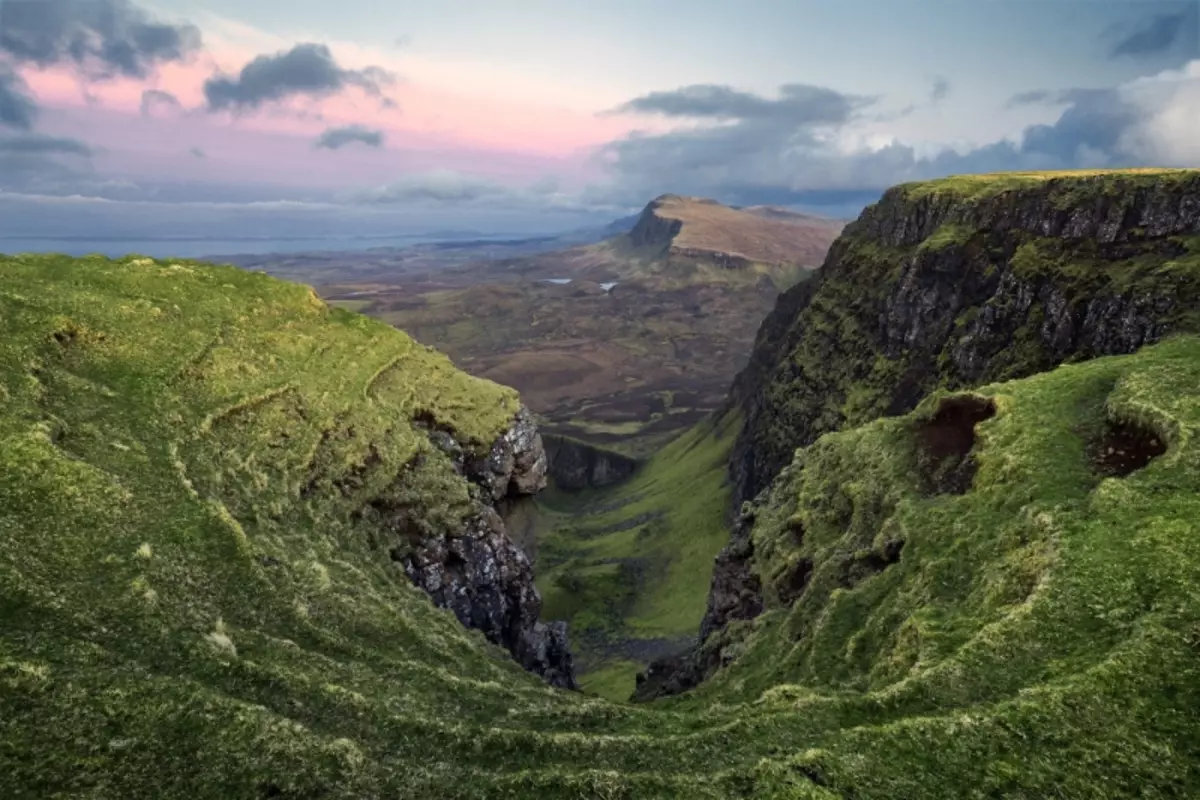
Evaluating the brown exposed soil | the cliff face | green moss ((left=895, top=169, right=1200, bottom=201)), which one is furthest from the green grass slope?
green moss ((left=895, top=169, right=1200, bottom=201))

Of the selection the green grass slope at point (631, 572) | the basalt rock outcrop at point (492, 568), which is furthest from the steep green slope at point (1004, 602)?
the green grass slope at point (631, 572)

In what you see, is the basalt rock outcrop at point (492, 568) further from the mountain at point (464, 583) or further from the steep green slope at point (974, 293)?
the steep green slope at point (974, 293)

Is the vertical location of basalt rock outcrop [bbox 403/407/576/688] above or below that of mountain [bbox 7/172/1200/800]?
below

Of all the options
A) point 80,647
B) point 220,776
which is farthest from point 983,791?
point 80,647

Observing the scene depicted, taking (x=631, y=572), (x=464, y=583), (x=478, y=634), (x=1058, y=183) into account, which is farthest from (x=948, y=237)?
(x=478, y=634)

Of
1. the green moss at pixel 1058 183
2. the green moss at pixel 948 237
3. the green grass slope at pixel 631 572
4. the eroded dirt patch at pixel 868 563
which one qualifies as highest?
the green moss at pixel 1058 183

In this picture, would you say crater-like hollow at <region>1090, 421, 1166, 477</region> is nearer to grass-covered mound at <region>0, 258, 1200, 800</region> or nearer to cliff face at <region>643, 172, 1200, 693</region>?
grass-covered mound at <region>0, 258, 1200, 800</region>
